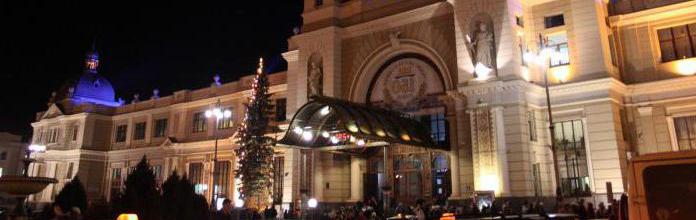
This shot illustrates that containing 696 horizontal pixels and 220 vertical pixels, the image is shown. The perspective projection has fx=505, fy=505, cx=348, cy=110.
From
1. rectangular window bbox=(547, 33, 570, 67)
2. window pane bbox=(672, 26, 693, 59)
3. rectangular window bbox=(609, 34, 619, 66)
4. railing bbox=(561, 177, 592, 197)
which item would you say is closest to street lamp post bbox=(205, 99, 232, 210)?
railing bbox=(561, 177, 592, 197)

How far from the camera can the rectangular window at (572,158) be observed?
72.1 feet

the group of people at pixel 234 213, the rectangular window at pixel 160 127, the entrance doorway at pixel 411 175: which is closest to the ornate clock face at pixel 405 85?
the entrance doorway at pixel 411 175

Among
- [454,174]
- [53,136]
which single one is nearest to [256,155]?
[454,174]

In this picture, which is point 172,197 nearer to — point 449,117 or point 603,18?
point 449,117

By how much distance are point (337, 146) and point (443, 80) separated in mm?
6558

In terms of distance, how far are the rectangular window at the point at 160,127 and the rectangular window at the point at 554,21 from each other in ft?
108

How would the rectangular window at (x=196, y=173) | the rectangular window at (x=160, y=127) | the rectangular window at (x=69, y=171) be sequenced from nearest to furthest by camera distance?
the rectangular window at (x=196, y=173)
the rectangular window at (x=160, y=127)
the rectangular window at (x=69, y=171)

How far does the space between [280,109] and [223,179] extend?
23.9ft

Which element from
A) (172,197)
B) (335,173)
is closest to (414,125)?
(335,173)

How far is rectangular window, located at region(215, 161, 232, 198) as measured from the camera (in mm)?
37844

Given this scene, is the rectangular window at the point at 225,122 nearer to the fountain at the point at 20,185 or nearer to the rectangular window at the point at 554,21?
the fountain at the point at 20,185

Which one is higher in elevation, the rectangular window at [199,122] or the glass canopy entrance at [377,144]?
the rectangular window at [199,122]

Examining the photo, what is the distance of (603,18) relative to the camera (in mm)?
23078

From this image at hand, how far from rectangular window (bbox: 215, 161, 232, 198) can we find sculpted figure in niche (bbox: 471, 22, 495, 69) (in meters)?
22.3
